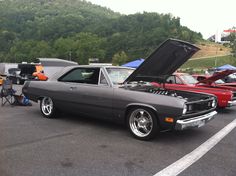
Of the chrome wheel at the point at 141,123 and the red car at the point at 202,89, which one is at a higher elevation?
the red car at the point at 202,89

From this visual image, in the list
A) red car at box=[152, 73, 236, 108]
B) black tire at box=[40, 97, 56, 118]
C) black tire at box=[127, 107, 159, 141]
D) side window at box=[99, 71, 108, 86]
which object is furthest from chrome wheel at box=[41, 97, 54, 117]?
red car at box=[152, 73, 236, 108]

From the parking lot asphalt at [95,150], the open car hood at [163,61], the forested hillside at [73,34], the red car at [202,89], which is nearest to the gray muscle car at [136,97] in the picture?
the open car hood at [163,61]

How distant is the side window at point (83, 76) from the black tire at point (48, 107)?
72 centimetres

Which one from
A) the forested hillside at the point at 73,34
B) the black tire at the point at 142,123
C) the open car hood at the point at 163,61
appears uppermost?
the forested hillside at the point at 73,34

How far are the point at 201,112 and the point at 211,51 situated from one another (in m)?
100

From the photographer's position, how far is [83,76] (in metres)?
5.78

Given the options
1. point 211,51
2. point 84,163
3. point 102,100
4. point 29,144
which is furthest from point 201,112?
point 211,51

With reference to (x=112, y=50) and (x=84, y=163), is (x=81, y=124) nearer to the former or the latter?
(x=84, y=163)

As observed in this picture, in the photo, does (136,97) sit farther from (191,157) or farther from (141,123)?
(191,157)

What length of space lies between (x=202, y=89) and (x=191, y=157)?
4610 mm

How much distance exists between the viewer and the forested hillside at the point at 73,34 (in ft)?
267

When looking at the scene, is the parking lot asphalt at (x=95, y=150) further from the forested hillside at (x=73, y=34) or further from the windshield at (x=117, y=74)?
the forested hillside at (x=73, y=34)

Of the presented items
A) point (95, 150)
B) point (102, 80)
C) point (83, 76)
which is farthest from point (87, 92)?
point (95, 150)

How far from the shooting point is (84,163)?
3.49m
